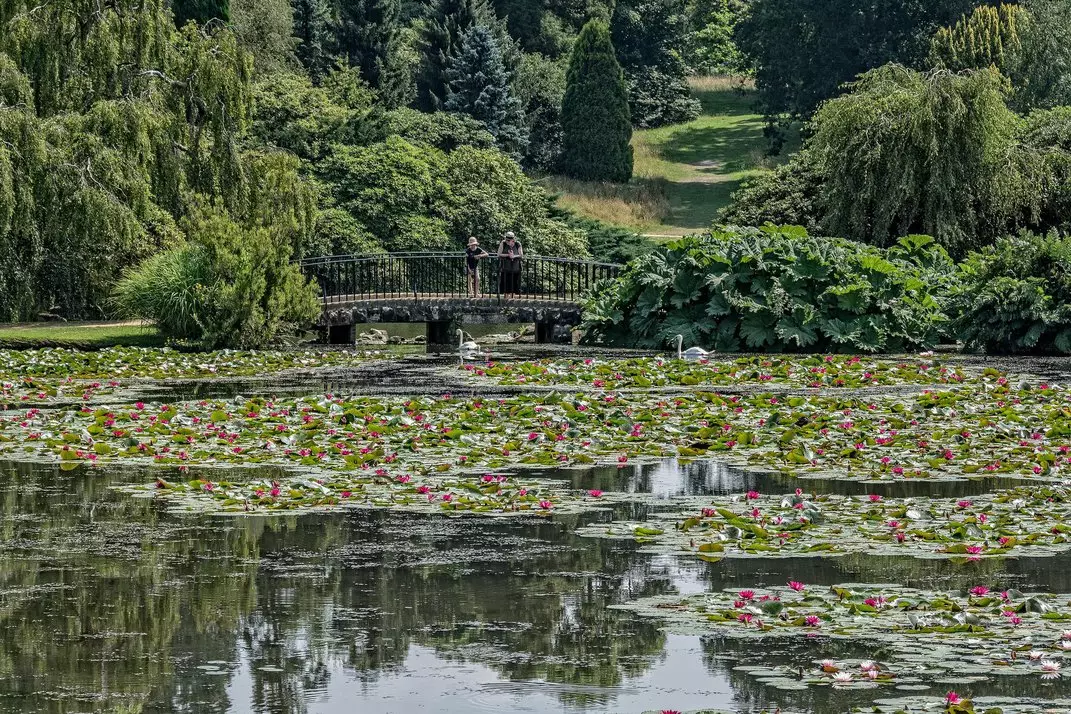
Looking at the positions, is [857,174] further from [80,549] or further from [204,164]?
[80,549]

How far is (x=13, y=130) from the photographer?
24.5 m

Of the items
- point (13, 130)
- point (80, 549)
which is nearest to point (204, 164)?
point (13, 130)

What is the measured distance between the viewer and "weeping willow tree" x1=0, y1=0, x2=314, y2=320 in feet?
82.1

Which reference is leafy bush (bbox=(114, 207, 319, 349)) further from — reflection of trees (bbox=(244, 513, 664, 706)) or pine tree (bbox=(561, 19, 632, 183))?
pine tree (bbox=(561, 19, 632, 183))

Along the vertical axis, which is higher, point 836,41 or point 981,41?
point 836,41

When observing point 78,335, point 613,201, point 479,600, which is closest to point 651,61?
point 613,201

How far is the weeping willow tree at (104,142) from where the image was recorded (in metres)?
25.0

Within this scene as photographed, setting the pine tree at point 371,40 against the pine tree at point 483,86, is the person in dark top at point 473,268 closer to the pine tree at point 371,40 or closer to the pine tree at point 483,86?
the pine tree at point 371,40

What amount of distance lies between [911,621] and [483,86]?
164 ft

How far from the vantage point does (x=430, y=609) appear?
7.14m

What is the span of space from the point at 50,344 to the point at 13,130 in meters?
3.30

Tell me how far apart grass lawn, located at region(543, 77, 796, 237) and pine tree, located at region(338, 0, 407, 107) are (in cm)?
703

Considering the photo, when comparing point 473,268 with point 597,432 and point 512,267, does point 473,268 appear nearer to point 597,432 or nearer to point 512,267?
point 512,267

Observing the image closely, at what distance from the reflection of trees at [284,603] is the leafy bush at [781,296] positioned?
16559mm
